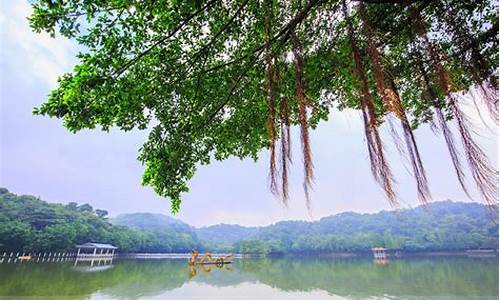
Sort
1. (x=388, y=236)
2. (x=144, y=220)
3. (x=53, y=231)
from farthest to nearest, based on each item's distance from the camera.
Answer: (x=144, y=220) → (x=388, y=236) → (x=53, y=231)

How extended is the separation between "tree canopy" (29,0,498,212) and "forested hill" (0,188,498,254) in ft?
44.9

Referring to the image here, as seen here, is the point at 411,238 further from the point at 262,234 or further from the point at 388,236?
the point at 262,234

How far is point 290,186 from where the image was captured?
130cm

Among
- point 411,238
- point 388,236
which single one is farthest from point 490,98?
point 411,238

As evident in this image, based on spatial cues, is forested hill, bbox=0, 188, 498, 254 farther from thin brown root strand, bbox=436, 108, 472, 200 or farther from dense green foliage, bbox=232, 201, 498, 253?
thin brown root strand, bbox=436, 108, 472, 200

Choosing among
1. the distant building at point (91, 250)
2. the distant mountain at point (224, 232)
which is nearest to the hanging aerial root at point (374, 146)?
the distant building at point (91, 250)

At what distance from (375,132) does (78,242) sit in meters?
29.8

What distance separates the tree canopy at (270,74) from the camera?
1.17 meters

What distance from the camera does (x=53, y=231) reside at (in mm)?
23094

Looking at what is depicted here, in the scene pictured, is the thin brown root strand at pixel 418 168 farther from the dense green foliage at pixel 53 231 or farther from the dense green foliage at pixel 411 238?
the dense green foliage at pixel 411 238

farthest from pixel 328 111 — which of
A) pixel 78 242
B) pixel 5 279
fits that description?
pixel 78 242

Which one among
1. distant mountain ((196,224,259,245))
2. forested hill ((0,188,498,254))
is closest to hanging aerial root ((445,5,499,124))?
forested hill ((0,188,498,254))

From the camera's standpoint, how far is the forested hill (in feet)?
75.9

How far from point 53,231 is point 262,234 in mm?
37283
